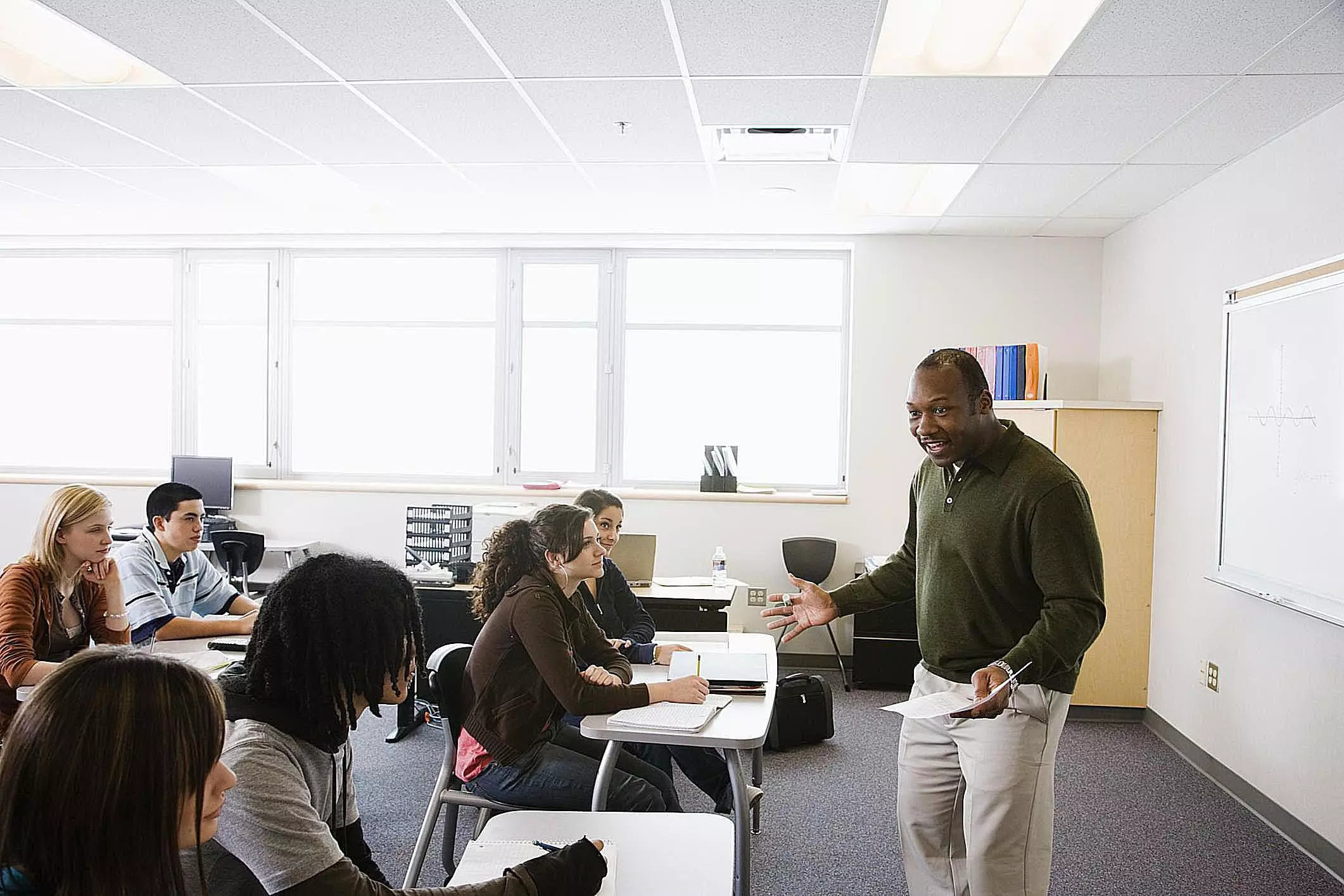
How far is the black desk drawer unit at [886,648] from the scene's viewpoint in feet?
18.5

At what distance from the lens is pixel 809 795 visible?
3971 mm

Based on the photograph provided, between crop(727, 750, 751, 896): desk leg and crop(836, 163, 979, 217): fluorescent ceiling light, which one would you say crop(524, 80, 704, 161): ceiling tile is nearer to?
crop(836, 163, 979, 217): fluorescent ceiling light

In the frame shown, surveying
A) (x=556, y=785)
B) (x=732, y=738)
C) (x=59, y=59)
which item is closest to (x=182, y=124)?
(x=59, y=59)

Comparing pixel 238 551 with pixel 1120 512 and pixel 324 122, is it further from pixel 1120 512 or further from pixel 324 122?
pixel 1120 512

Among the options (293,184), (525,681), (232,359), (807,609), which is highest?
(293,184)

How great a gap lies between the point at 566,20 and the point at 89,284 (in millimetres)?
5720

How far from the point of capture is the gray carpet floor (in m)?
3.22

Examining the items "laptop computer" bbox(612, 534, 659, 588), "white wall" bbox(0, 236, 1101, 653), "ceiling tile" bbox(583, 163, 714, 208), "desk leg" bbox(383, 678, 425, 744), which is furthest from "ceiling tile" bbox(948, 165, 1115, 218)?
"desk leg" bbox(383, 678, 425, 744)

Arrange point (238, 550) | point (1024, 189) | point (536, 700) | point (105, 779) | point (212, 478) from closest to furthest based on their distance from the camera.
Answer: point (105, 779)
point (536, 700)
point (1024, 189)
point (238, 550)
point (212, 478)

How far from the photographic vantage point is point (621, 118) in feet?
12.9

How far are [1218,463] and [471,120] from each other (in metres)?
3.47

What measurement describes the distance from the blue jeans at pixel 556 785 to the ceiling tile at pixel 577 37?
2147 millimetres

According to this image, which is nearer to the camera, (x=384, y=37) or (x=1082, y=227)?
(x=384, y=37)

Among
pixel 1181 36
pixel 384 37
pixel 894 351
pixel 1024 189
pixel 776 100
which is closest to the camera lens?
pixel 1181 36
